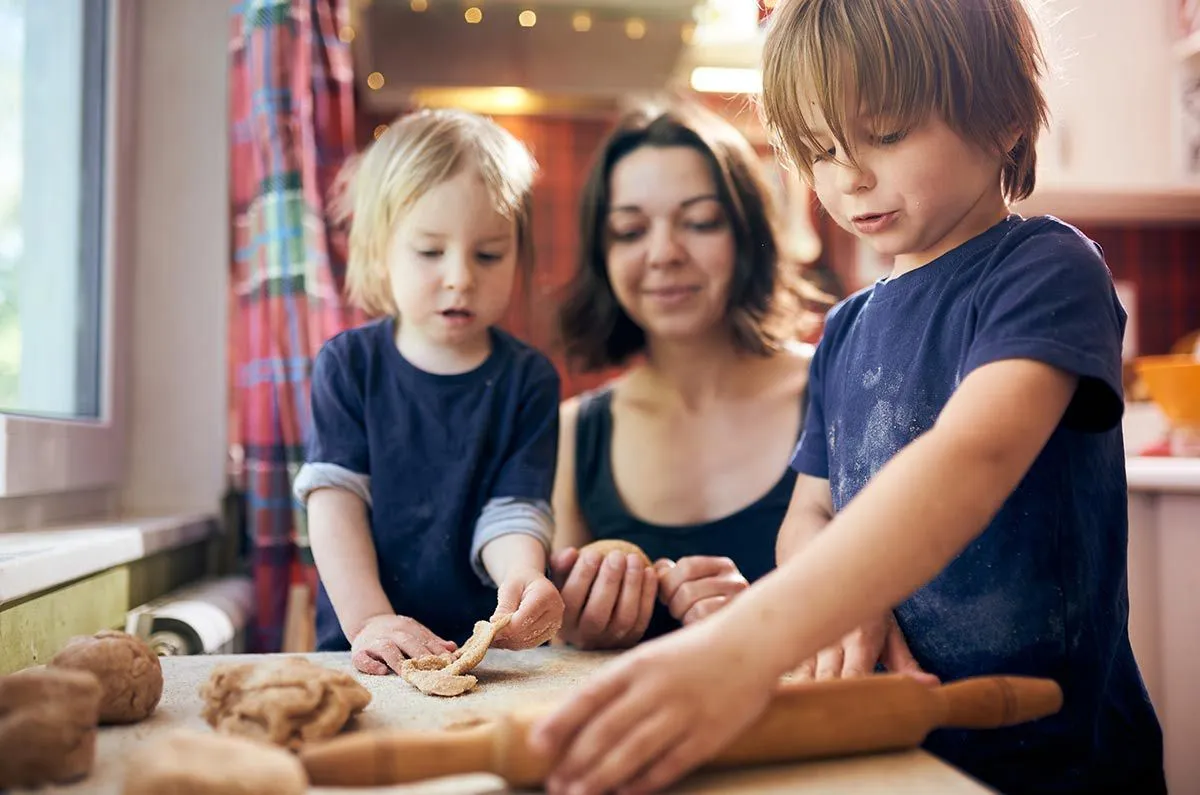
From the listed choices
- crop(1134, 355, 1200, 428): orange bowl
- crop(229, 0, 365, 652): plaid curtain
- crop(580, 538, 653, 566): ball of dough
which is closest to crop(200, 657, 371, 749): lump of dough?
crop(580, 538, 653, 566): ball of dough

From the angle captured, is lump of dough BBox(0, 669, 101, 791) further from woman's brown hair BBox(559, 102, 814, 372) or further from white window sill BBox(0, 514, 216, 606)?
woman's brown hair BBox(559, 102, 814, 372)

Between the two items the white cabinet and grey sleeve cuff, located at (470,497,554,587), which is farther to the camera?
the white cabinet

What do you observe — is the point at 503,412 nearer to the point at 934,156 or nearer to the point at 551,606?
the point at 551,606

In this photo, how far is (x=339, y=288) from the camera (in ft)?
5.15

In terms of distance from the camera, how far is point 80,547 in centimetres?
98

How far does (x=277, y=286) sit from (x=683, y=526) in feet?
2.40

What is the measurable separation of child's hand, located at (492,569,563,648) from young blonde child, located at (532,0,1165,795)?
0.71ft

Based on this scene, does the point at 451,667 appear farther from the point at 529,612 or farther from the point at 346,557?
the point at 346,557

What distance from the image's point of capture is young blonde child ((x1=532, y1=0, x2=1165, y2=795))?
1.90 ft

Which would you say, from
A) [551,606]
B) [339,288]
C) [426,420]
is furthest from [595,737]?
[339,288]

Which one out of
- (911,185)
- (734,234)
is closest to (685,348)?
(734,234)

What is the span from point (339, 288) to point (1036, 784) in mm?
1232

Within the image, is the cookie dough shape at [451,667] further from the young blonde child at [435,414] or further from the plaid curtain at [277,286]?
the plaid curtain at [277,286]

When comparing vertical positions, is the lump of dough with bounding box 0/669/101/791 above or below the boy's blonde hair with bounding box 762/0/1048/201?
below
